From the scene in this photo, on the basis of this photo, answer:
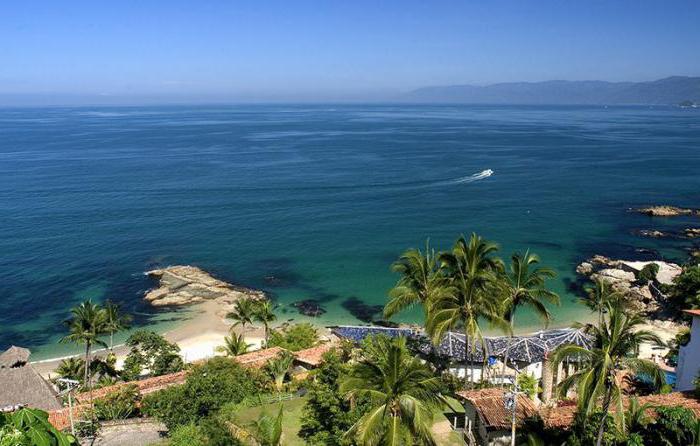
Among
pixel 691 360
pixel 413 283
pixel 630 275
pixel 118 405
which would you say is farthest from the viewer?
pixel 630 275

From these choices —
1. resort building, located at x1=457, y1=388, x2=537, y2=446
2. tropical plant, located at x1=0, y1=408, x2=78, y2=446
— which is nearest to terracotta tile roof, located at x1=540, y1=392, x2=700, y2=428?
resort building, located at x1=457, y1=388, x2=537, y2=446

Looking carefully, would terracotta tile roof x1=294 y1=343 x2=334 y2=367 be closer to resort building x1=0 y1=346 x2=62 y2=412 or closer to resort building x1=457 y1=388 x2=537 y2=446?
resort building x1=457 y1=388 x2=537 y2=446

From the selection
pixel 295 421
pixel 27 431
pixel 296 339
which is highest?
pixel 27 431

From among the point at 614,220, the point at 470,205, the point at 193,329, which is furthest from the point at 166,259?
the point at 614,220

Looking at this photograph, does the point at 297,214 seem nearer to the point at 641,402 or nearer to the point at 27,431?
the point at 641,402

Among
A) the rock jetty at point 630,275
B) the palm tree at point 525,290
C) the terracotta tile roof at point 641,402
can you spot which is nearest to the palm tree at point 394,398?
the terracotta tile roof at point 641,402

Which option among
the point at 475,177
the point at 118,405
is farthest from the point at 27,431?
the point at 475,177
